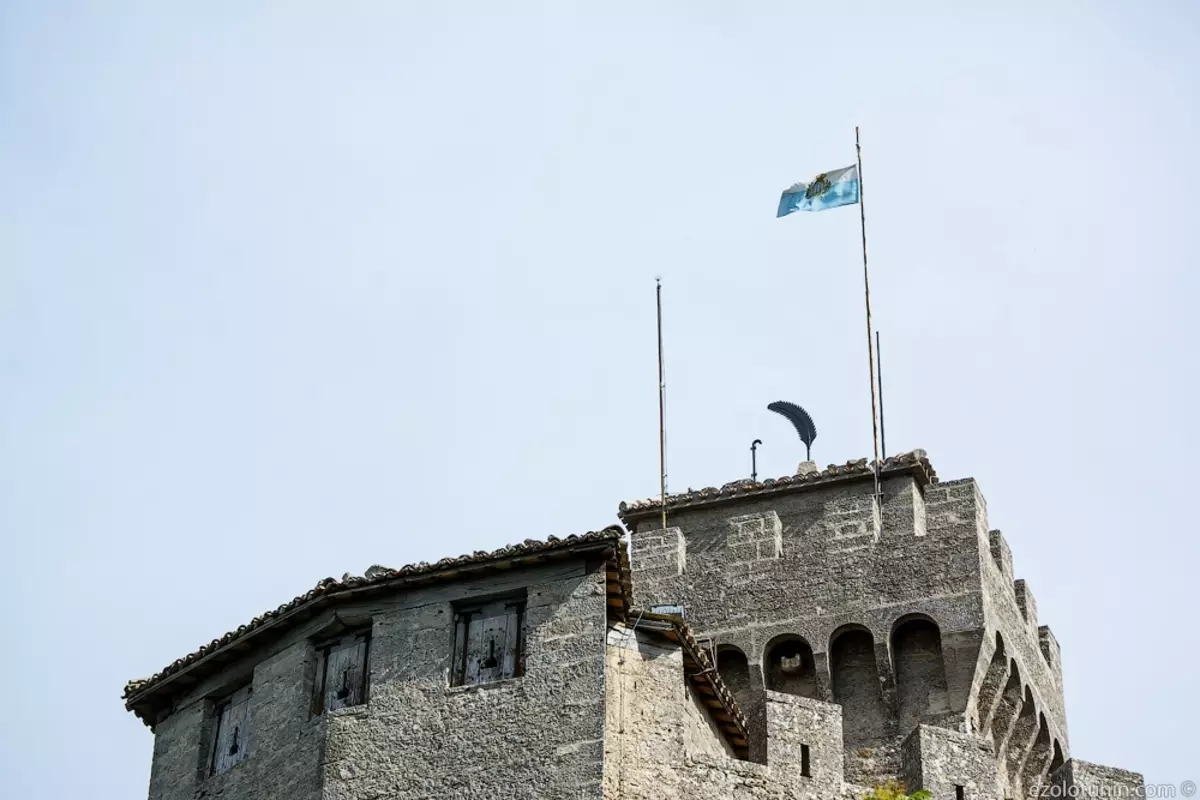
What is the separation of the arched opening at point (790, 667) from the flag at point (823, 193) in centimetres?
966

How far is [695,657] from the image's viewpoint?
35.9 m

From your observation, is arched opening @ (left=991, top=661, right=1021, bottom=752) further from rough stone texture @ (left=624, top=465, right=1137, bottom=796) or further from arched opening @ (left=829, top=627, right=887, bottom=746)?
arched opening @ (left=829, top=627, right=887, bottom=746)

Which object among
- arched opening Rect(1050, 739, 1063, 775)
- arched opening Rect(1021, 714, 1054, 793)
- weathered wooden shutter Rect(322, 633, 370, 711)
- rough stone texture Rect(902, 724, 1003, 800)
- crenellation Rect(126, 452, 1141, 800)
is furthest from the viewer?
arched opening Rect(1050, 739, 1063, 775)

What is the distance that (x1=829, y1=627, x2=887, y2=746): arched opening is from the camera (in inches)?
1602

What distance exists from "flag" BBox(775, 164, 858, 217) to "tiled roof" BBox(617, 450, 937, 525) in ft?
21.6

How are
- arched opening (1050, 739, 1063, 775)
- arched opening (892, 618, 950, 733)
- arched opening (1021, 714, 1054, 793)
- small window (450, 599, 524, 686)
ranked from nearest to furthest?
small window (450, 599, 524, 686) < arched opening (892, 618, 950, 733) < arched opening (1021, 714, 1054, 793) < arched opening (1050, 739, 1063, 775)

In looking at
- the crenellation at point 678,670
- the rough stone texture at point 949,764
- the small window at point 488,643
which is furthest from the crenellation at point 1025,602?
the small window at point 488,643

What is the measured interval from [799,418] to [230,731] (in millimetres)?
12978

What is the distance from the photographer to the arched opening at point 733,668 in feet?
136

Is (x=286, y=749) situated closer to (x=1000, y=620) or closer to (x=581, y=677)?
(x=581, y=677)

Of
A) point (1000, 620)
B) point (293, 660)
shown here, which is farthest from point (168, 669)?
point (1000, 620)

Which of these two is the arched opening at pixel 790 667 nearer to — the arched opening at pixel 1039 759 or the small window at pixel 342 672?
the arched opening at pixel 1039 759

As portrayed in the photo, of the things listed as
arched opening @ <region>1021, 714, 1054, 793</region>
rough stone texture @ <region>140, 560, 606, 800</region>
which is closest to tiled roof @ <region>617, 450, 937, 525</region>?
arched opening @ <region>1021, 714, 1054, 793</region>

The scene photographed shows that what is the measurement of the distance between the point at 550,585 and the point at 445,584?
1.63 m
